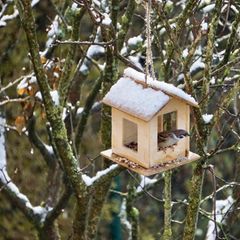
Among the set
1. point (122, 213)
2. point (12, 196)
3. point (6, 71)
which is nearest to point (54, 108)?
point (12, 196)

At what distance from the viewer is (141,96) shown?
218cm

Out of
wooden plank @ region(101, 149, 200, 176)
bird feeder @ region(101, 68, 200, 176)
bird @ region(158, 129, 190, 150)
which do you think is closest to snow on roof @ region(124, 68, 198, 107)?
bird feeder @ region(101, 68, 200, 176)

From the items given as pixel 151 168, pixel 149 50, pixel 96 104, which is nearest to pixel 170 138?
pixel 151 168

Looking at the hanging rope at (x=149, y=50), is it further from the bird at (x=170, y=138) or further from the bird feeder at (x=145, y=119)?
the bird at (x=170, y=138)

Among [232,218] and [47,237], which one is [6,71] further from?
[232,218]

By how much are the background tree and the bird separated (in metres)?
0.16

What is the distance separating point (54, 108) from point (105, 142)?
60 centimetres

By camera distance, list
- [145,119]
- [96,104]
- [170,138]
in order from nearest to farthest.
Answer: [145,119], [170,138], [96,104]

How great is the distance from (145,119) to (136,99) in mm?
90

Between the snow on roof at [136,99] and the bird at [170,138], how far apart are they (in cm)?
18

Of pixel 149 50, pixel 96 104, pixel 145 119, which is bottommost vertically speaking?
pixel 96 104

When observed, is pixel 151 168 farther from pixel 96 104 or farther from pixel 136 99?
pixel 96 104

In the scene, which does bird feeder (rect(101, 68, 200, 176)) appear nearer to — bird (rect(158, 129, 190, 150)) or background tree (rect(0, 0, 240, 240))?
bird (rect(158, 129, 190, 150))

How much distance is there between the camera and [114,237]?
17.4ft
